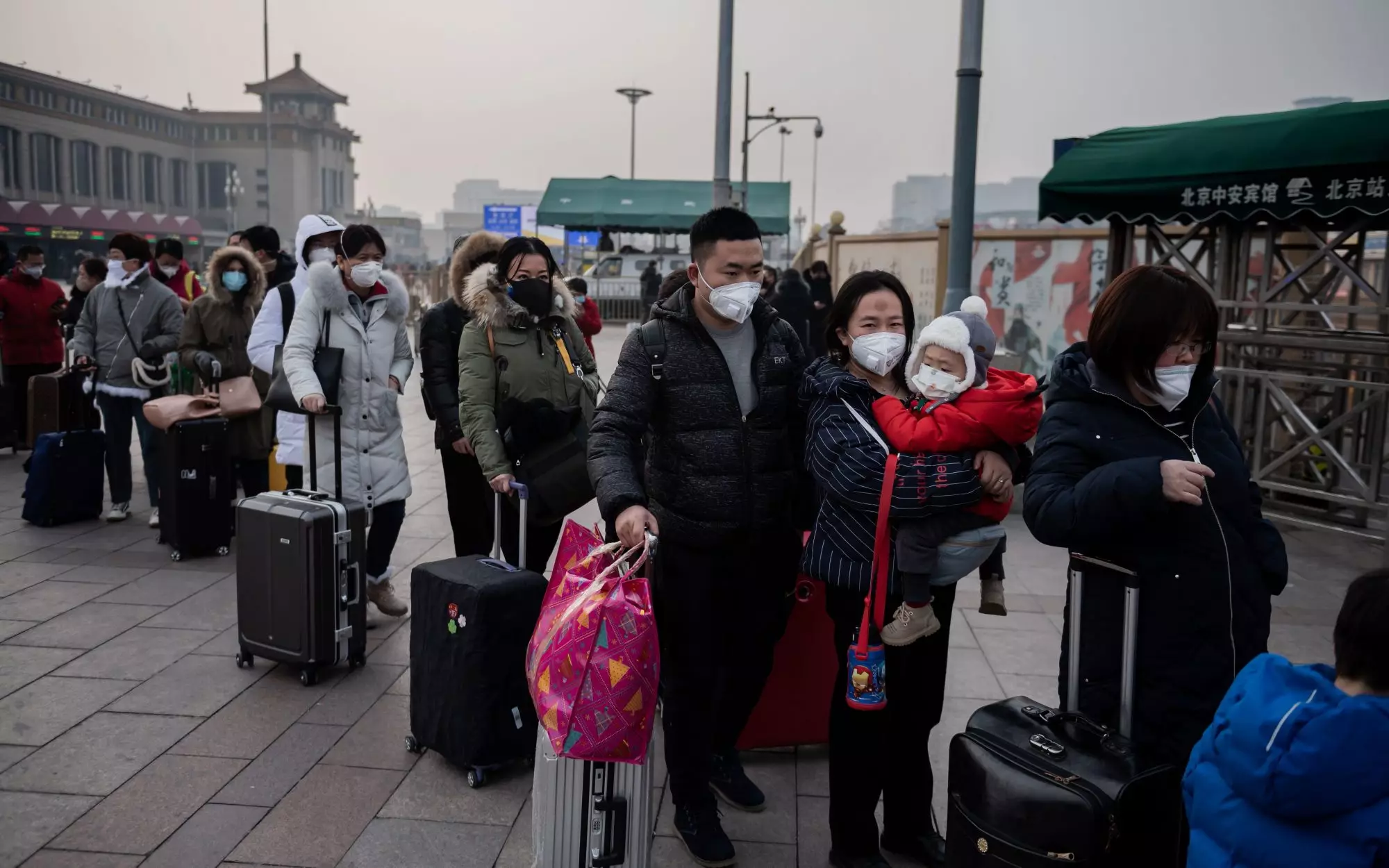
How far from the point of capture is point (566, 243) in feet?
120

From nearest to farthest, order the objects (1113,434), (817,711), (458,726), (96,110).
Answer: (1113,434) < (458,726) < (817,711) < (96,110)

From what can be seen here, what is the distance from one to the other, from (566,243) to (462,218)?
81631mm

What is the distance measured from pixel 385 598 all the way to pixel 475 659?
1.94m

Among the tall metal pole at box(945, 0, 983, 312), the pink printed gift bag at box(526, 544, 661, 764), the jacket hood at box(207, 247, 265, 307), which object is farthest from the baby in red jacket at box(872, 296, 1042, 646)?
the jacket hood at box(207, 247, 265, 307)

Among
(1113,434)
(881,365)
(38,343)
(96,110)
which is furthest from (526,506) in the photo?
(96,110)

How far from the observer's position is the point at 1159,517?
7.66 ft

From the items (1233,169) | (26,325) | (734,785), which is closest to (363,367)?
(734,785)

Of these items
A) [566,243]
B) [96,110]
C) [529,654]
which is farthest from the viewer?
[96,110]

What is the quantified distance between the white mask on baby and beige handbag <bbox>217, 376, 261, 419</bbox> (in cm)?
493

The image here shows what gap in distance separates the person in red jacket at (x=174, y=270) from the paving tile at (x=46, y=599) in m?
2.69

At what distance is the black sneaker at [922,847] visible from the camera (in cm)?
317

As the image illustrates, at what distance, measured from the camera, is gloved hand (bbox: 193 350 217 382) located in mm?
6473

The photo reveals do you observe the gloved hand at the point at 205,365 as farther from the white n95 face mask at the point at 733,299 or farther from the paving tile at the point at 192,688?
the white n95 face mask at the point at 733,299

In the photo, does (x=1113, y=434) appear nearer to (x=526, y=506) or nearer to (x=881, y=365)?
(x=881, y=365)
